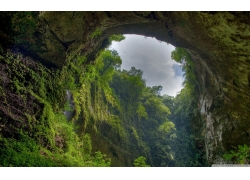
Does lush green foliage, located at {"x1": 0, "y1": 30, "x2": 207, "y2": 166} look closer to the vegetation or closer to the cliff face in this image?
the vegetation

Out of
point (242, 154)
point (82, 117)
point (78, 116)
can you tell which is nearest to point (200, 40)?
point (242, 154)

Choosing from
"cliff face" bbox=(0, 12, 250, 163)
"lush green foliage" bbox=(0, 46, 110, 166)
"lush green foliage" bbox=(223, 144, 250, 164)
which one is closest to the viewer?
"lush green foliage" bbox=(0, 46, 110, 166)

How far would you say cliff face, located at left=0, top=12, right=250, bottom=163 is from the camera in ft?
22.7

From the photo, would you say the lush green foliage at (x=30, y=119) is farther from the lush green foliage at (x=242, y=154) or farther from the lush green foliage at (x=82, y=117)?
the lush green foliage at (x=242, y=154)

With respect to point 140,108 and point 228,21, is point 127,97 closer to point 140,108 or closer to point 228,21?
point 140,108

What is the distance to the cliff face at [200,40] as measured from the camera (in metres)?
6.93

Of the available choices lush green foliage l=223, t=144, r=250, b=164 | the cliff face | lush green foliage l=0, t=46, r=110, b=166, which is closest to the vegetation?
lush green foliage l=0, t=46, r=110, b=166

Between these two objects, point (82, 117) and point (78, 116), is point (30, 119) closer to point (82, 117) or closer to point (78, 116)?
point (78, 116)

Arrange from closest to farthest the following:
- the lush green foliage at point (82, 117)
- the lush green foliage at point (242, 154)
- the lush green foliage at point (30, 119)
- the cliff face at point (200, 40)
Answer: the lush green foliage at point (30, 119) → the lush green foliage at point (82, 117) → the cliff face at point (200, 40) → the lush green foliage at point (242, 154)

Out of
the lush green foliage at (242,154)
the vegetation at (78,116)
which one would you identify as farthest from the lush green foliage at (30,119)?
the lush green foliage at (242,154)

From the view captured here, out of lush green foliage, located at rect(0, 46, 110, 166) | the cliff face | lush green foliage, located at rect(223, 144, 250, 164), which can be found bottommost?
lush green foliage, located at rect(223, 144, 250, 164)

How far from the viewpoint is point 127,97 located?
78.7 feet

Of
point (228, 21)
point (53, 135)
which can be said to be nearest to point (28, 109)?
point (53, 135)

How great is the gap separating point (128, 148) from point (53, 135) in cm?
1160
